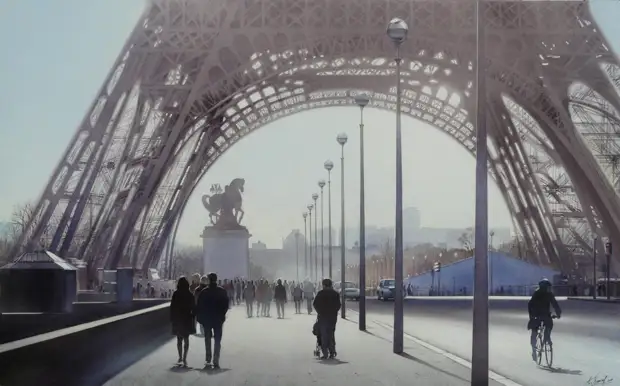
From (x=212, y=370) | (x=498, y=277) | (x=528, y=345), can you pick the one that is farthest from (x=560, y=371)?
(x=498, y=277)

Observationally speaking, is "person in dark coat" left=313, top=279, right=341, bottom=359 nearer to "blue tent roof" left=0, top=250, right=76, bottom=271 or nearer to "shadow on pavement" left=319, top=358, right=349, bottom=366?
"shadow on pavement" left=319, top=358, right=349, bottom=366

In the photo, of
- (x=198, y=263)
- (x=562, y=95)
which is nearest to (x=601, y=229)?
(x=562, y=95)

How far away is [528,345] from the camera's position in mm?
27359

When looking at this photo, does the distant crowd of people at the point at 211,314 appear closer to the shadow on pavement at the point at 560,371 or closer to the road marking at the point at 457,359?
the road marking at the point at 457,359

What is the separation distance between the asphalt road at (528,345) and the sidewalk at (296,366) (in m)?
1.08

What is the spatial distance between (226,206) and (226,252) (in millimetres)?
3983

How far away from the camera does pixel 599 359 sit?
22594 millimetres

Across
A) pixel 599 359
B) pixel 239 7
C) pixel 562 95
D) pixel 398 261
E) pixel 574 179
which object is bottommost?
pixel 599 359

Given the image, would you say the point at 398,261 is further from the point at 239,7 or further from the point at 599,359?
the point at 239,7

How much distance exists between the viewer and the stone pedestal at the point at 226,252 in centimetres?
8131

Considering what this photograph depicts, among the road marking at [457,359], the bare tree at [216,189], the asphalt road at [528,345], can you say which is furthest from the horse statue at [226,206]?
the road marking at [457,359]

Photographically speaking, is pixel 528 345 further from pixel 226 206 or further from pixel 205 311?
pixel 226 206

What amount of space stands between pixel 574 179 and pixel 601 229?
233 inches

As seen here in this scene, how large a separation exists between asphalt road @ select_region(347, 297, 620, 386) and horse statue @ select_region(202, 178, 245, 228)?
122 feet
